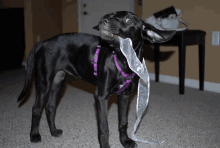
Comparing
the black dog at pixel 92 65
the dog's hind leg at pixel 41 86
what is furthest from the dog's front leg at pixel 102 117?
the dog's hind leg at pixel 41 86

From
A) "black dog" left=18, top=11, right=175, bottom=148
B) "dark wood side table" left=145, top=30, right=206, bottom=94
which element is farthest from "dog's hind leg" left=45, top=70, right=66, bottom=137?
"dark wood side table" left=145, top=30, right=206, bottom=94

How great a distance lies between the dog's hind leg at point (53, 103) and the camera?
1.65 m

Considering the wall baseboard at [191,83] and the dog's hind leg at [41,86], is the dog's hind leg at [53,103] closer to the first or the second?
the dog's hind leg at [41,86]

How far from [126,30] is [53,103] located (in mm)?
897

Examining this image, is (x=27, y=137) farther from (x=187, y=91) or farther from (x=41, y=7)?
(x=41, y=7)

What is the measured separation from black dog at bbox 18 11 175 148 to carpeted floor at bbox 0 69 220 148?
15cm

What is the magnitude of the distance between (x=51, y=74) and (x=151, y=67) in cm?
265

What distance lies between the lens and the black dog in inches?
51.3

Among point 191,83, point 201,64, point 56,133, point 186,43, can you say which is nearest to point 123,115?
point 56,133

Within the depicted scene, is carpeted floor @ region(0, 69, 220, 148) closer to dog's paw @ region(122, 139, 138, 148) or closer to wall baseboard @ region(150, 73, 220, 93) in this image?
Answer: dog's paw @ region(122, 139, 138, 148)

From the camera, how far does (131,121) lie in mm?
1940

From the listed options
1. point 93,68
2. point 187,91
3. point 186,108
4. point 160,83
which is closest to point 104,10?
point 160,83

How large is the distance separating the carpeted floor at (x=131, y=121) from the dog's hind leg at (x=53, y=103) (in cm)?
6

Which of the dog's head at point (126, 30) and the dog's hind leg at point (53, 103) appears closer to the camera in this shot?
the dog's head at point (126, 30)
